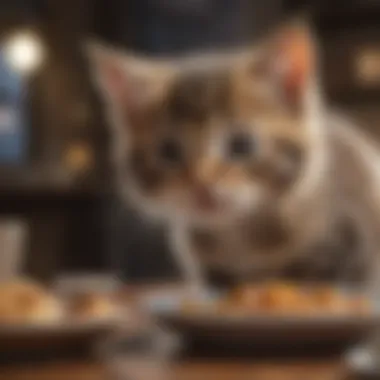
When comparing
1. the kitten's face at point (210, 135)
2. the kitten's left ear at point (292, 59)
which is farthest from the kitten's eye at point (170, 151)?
the kitten's left ear at point (292, 59)

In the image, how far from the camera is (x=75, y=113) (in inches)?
36.4

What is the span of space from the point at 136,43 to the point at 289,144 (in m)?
0.20

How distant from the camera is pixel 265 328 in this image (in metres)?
0.87

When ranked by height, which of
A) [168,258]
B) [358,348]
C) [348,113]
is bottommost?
[358,348]

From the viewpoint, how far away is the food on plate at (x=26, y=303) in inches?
34.9

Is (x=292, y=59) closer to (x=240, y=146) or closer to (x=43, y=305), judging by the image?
(x=240, y=146)

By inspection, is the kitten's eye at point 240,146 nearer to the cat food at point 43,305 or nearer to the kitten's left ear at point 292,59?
the kitten's left ear at point 292,59

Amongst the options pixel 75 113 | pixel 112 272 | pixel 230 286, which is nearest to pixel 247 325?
pixel 230 286

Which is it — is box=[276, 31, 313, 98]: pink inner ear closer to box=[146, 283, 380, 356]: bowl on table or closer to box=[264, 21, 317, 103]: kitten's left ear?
box=[264, 21, 317, 103]: kitten's left ear

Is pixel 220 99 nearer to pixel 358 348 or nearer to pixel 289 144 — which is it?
pixel 289 144

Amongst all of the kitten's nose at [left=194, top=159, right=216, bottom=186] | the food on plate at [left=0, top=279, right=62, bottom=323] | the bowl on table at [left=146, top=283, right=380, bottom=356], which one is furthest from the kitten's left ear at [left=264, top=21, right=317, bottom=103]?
the food on plate at [left=0, top=279, right=62, bottom=323]

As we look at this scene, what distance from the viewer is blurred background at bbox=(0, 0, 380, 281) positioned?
0.90m

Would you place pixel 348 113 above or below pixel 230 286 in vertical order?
above

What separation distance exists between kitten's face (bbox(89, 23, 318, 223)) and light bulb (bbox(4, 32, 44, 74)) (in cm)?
8
